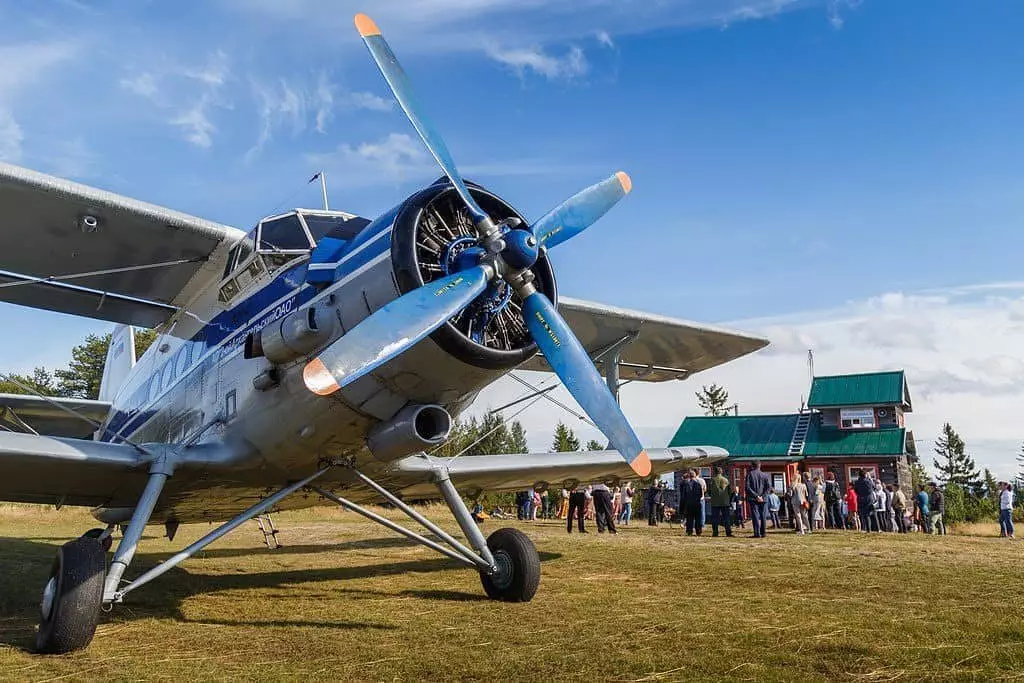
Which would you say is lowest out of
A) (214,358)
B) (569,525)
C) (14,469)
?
(569,525)

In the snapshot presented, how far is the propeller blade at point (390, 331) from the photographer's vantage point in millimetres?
5336

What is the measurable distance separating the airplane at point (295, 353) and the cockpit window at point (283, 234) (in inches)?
0.7

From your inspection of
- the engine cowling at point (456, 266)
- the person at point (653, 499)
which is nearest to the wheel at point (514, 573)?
the engine cowling at point (456, 266)

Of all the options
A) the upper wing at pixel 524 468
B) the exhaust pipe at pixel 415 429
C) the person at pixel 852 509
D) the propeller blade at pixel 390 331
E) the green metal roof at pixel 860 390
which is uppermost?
the green metal roof at pixel 860 390

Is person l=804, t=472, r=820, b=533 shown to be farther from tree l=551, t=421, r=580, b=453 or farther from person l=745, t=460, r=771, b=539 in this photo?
tree l=551, t=421, r=580, b=453

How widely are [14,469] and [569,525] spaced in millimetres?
14636

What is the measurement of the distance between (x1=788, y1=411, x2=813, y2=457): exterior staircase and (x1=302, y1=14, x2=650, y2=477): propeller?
32.8m

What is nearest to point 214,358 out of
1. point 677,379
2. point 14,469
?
point 14,469

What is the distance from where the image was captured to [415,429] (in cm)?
655

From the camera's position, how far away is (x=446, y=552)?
26.1ft

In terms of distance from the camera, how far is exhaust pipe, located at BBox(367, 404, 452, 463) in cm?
657

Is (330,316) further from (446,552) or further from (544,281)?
(446,552)

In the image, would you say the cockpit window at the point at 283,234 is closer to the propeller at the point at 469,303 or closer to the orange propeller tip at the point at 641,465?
the propeller at the point at 469,303

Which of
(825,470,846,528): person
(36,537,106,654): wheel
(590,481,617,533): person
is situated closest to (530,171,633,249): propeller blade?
(36,537,106,654): wheel
